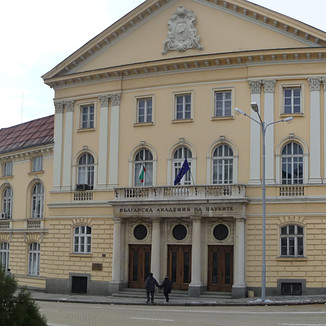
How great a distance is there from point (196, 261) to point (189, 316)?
9.81 meters

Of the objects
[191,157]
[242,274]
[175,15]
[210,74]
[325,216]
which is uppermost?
[175,15]

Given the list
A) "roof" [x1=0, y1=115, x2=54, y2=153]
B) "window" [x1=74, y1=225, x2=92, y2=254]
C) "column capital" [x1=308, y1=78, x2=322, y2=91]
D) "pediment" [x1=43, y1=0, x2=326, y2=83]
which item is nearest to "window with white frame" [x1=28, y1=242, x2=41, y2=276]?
"window" [x1=74, y1=225, x2=92, y2=254]

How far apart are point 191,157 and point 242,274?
7338mm

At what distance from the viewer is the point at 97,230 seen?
1567 inches

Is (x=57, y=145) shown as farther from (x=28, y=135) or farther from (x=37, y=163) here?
(x=28, y=135)

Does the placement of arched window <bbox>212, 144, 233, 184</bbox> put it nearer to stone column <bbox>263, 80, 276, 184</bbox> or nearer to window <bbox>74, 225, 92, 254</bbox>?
stone column <bbox>263, 80, 276, 184</bbox>

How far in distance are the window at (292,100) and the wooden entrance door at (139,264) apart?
11117 mm

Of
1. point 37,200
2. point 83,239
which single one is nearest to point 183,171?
point 83,239

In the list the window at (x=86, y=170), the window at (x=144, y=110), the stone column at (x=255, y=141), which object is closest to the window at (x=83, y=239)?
the window at (x=86, y=170)

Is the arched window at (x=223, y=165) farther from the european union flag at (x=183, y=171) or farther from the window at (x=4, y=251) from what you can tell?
the window at (x=4, y=251)

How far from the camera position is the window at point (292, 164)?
3566 centimetres

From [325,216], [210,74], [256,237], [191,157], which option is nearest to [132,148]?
[191,157]

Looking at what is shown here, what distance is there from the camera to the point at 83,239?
4056 cm

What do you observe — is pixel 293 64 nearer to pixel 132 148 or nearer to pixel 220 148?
pixel 220 148
